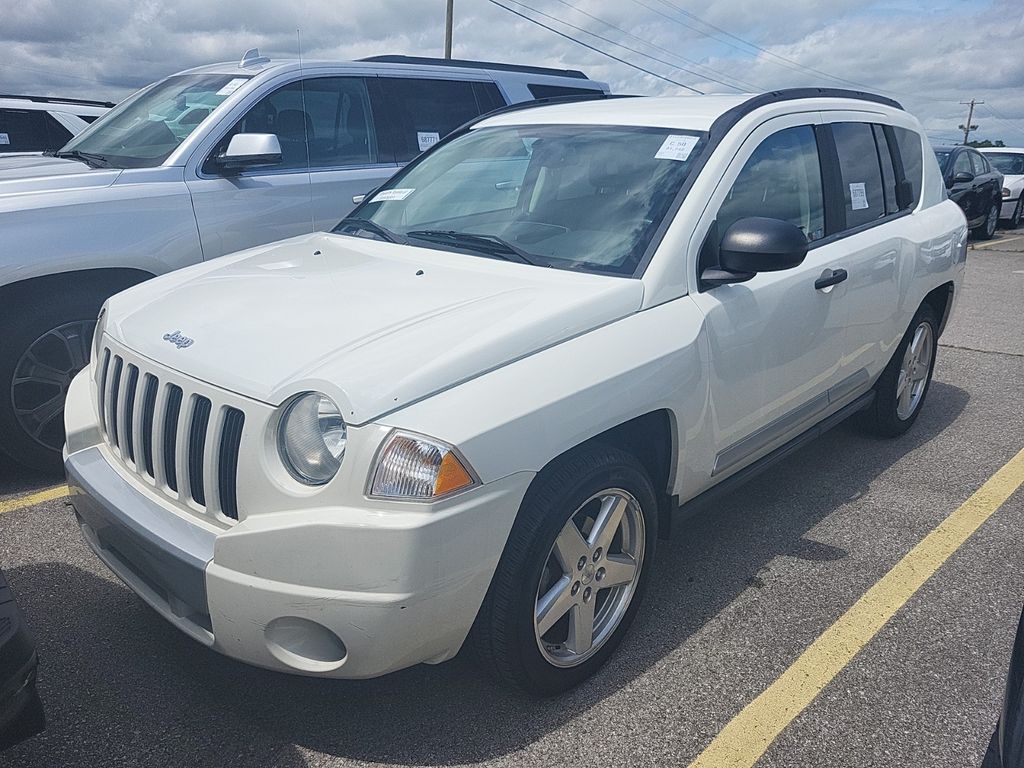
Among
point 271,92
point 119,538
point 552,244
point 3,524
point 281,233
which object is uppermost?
point 271,92

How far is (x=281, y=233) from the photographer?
481 centimetres

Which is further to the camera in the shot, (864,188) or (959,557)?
(864,188)

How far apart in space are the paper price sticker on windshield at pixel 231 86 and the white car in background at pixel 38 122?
437cm

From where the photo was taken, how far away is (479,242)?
10.3 ft

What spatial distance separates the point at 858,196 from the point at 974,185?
1308cm

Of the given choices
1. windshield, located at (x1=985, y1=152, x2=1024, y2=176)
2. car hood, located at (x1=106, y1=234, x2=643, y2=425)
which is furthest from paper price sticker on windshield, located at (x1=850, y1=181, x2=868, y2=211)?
windshield, located at (x1=985, y1=152, x2=1024, y2=176)

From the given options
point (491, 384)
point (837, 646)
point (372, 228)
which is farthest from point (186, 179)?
point (837, 646)

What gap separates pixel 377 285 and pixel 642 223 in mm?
919

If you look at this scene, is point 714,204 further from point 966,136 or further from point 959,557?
point 966,136

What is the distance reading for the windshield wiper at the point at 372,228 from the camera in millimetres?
3432

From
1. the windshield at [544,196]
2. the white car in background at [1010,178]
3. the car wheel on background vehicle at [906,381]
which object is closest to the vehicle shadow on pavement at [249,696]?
the windshield at [544,196]

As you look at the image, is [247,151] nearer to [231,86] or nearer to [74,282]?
[231,86]

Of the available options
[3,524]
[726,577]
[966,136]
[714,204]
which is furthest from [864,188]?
[966,136]

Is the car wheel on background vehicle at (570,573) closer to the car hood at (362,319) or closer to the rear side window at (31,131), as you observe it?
the car hood at (362,319)
